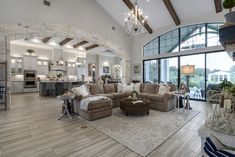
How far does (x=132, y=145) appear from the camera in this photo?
97.3 inches

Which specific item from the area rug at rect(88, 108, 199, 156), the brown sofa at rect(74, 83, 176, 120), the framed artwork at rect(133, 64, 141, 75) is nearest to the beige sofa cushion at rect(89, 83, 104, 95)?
the brown sofa at rect(74, 83, 176, 120)

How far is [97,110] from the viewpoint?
393cm

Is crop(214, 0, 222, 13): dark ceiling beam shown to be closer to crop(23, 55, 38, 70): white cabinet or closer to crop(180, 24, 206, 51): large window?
crop(180, 24, 206, 51): large window

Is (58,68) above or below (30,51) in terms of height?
below

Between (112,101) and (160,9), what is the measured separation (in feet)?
16.9

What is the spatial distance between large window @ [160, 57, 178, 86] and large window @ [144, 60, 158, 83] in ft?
1.29

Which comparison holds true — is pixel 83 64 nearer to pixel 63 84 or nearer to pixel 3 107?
pixel 63 84

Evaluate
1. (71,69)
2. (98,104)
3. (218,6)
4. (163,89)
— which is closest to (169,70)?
(163,89)

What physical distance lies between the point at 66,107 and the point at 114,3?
5.87 m

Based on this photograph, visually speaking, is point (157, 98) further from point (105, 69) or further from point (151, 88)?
point (105, 69)

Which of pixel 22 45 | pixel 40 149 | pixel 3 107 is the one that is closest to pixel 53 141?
pixel 40 149

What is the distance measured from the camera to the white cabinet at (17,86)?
9047mm

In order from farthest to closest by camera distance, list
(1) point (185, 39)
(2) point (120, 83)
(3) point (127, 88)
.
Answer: (1) point (185, 39) → (2) point (120, 83) → (3) point (127, 88)

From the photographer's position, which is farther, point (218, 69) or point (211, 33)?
point (211, 33)
